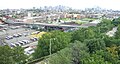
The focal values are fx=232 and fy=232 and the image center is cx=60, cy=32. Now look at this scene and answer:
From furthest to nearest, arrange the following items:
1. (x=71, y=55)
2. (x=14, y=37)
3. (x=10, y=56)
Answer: (x=14, y=37) < (x=10, y=56) < (x=71, y=55)

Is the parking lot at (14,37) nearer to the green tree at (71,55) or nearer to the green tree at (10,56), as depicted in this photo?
the green tree at (10,56)

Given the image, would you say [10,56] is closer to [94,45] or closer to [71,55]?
[71,55]

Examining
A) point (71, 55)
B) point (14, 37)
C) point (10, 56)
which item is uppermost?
point (71, 55)

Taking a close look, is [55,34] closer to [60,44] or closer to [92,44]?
[60,44]

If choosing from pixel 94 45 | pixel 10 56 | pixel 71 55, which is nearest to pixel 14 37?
pixel 10 56

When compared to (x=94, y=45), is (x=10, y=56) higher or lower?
lower

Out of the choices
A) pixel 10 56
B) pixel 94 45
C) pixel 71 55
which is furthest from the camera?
pixel 94 45

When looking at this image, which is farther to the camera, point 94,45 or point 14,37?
point 14,37

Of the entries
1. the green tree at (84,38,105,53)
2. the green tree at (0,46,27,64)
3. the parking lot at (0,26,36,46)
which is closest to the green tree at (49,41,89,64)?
the green tree at (84,38,105,53)

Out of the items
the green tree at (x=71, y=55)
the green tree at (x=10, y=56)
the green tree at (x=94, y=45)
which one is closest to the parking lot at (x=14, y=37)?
the green tree at (x=10, y=56)

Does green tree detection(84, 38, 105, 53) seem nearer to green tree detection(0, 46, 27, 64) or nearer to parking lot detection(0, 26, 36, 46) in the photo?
green tree detection(0, 46, 27, 64)

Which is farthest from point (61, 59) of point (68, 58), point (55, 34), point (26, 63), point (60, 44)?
point (55, 34)
